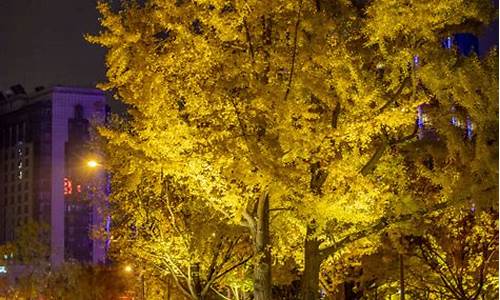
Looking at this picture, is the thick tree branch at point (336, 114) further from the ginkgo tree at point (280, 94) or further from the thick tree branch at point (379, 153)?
the thick tree branch at point (379, 153)

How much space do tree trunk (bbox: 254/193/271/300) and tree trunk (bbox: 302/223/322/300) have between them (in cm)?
82

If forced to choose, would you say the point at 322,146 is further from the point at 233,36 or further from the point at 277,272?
the point at 277,272

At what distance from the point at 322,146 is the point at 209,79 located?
2.46 m

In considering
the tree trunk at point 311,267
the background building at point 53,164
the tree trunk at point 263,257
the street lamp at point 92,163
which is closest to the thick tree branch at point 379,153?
the tree trunk at point 311,267

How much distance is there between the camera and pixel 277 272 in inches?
854

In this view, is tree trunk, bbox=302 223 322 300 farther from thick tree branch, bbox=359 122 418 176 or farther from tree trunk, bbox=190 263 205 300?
tree trunk, bbox=190 263 205 300

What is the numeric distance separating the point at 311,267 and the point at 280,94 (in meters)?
4.10

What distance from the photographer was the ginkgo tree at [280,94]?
1401 centimetres

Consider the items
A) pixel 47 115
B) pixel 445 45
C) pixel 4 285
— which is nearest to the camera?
pixel 445 45

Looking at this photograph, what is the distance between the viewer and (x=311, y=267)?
15945 millimetres

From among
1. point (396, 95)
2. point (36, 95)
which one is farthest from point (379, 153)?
point (36, 95)

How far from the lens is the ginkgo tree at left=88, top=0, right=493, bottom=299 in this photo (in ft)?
46.0

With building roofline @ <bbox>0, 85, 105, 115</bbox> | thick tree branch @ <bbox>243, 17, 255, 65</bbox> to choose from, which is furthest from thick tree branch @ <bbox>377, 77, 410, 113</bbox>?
building roofline @ <bbox>0, 85, 105, 115</bbox>

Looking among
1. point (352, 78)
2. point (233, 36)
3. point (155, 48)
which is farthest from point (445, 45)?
point (155, 48)
